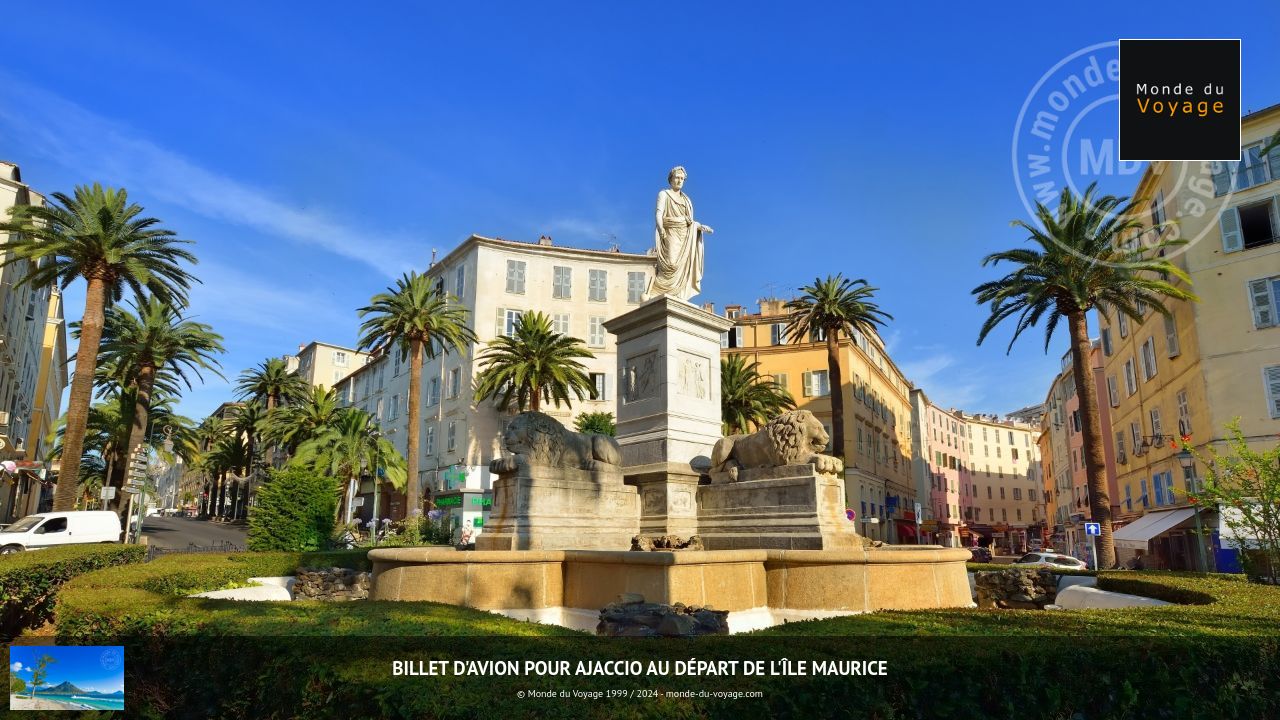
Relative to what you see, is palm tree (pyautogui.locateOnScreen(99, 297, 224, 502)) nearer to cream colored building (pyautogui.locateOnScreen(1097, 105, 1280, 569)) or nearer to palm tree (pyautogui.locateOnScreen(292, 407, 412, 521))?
palm tree (pyautogui.locateOnScreen(292, 407, 412, 521))

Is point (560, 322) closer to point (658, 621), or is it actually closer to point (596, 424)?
point (596, 424)

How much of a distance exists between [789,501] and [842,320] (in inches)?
1352

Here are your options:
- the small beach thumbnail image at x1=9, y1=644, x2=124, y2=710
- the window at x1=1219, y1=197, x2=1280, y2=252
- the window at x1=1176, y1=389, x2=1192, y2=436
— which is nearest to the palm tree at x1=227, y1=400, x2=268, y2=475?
the window at x1=1176, y1=389, x2=1192, y2=436

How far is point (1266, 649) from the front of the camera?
527 cm

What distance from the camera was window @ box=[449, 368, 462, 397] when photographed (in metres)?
51.5

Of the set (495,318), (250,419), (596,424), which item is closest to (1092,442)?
(596,424)

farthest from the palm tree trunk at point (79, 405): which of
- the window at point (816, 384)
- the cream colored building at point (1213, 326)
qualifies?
the window at point (816, 384)

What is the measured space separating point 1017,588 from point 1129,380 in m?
34.5

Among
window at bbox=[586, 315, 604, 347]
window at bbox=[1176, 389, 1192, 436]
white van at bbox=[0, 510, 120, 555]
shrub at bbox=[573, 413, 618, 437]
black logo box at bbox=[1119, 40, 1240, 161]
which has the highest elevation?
window at bbox=[586, 315, 604, 347]

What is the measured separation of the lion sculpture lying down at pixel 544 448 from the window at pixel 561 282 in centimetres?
4304

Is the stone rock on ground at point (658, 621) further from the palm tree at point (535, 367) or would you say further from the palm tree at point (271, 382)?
the palm tree at point (271, 382)

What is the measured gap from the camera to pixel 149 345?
133ft

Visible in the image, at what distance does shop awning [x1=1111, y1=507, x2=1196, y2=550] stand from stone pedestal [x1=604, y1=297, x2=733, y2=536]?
26139mm

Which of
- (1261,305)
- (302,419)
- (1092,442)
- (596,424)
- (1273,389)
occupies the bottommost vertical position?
(1092,442)
